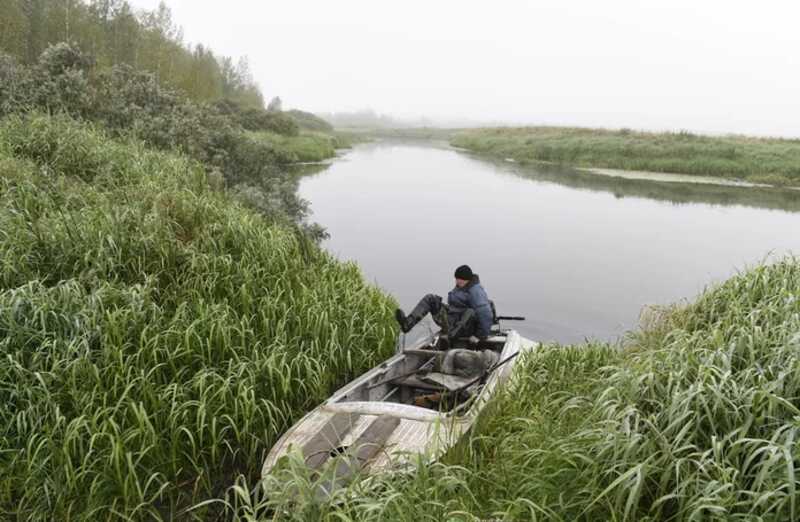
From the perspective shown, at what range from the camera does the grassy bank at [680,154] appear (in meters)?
31.4

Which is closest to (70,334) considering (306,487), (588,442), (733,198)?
(306,487)

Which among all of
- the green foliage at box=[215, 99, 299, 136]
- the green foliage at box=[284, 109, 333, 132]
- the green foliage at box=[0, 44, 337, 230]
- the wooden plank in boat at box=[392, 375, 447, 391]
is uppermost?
the green foliage at box=[284, 109, 333, 132]

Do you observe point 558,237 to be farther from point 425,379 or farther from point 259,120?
point 259,120

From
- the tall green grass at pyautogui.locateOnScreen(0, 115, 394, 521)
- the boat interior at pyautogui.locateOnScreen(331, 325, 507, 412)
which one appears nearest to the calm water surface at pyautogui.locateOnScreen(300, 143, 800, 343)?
the boat interior at pyautogui.locateOnScreen(331, 325, 507, 412)

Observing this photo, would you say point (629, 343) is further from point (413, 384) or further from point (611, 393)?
point (611, 393)

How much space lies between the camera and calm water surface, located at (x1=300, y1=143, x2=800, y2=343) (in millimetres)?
12828

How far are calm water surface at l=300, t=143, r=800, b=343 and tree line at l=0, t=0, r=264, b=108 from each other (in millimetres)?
9264

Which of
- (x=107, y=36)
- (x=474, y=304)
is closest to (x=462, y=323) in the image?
(x=474, y=304)

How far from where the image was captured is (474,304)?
7.47 m

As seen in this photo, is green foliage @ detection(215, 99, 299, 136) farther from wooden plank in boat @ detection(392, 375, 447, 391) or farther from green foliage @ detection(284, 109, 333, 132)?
green foliage @ detection(284, 109, 333, 132)

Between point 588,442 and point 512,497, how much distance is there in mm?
680

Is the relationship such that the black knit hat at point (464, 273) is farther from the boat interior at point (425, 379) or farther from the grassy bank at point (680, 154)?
the grassy bank at point (680, 154)

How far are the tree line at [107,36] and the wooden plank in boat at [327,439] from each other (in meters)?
15.9

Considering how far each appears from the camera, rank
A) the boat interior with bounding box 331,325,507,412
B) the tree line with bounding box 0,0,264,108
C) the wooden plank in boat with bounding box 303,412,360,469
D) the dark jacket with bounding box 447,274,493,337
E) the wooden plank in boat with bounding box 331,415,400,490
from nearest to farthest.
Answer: the wooden plank in boat with bounding box 331,415,400,490, the wooden plank in boat with bounding box 303,412,360,469, the boat interior with bounding box 331,325,507,412, the dark jacket with bounding box 447,274,493,337, the tree line with bounding box 0,0,264,108
